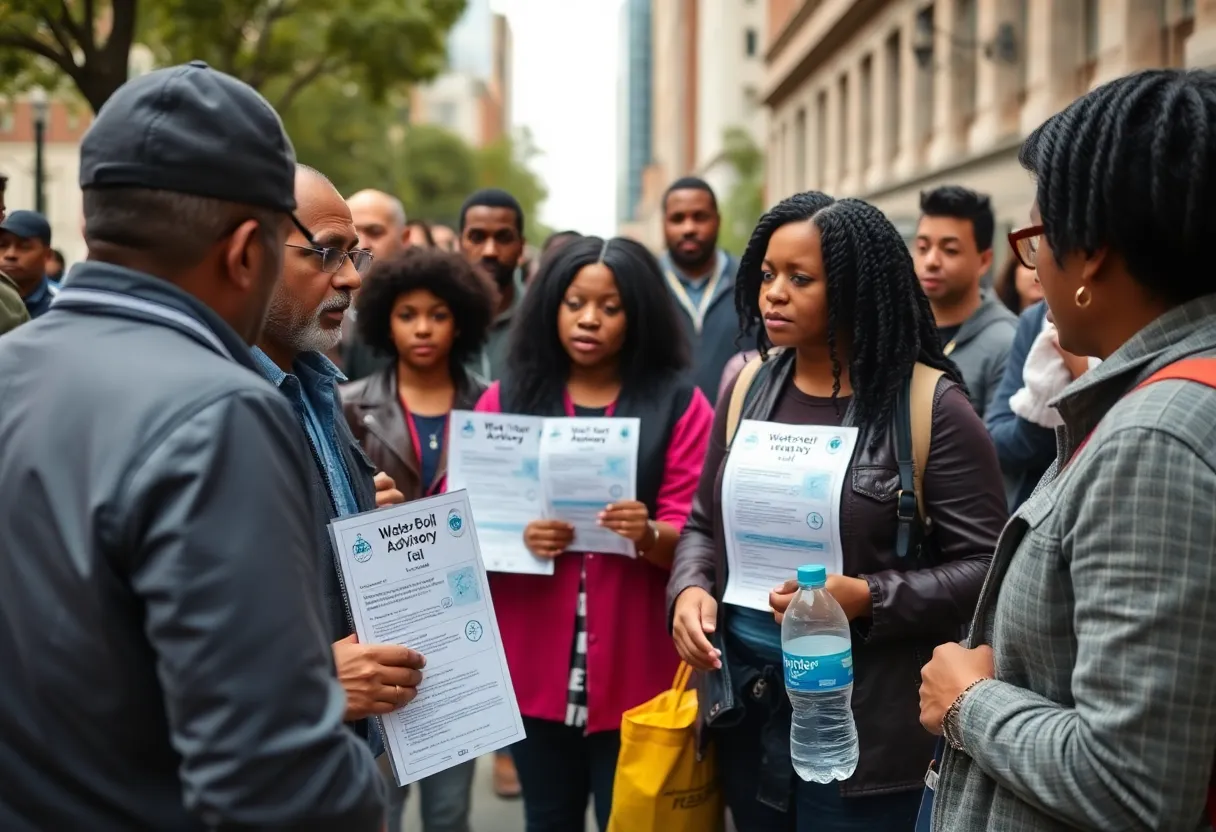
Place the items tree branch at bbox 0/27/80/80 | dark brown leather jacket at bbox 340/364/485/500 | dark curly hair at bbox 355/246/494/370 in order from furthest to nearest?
tree branch at bbox 0/27/80/80 < dark curly hair at bbox 355/246/494/370 < dark brown leather jacket at bbox 340/364/485/500

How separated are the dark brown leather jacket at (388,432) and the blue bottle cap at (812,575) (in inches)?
86.6

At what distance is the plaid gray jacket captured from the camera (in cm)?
169

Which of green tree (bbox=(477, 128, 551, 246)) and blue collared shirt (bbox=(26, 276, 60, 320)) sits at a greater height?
green tree (bbox=(477, 128, 551, 246))

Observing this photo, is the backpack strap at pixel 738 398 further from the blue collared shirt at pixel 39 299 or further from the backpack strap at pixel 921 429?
the blue collared shirt at pixel 39 299

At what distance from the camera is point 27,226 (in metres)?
6.54

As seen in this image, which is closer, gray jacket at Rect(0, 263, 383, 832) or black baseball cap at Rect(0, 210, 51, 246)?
gray jacket at Rect(0, 263, 383, 832)

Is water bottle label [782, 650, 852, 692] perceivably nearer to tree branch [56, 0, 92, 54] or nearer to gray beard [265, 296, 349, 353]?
gray beard [265, 296, 349, 353]

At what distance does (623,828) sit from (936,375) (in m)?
1.47

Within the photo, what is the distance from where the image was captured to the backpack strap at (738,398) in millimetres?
3438

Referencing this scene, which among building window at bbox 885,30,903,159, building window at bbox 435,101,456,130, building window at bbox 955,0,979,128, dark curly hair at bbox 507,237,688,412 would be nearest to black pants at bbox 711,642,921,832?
dark curly hair at bbox 507,237,688,412

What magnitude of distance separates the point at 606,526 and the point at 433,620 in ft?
4.65

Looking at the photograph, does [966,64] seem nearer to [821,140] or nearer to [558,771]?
[821,140]

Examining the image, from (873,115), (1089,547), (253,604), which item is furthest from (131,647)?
(873,115)

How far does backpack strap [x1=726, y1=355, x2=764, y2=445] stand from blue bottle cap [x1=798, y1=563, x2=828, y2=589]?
0.62m
